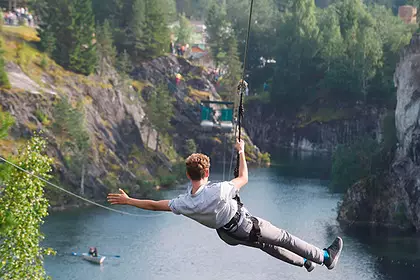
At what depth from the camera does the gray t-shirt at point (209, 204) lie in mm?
17016

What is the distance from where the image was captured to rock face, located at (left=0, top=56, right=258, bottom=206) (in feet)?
278

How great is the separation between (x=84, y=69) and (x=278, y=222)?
111 ft

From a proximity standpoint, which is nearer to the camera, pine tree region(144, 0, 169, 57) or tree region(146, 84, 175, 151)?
tree region(146, 84, 175, 151)

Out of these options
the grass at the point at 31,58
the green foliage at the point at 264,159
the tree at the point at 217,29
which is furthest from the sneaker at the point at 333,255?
the tree at the point at 217,29

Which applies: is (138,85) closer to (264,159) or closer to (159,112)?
(159,112)

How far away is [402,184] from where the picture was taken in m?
77.2

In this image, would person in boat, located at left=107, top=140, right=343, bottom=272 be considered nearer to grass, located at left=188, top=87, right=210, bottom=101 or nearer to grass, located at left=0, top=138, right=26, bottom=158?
grass, located at left=0, top=138, right=26, bottom=158

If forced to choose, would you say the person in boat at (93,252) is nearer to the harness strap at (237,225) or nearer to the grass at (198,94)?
the harness strap at (237,225)

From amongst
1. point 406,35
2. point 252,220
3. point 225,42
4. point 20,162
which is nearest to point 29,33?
point 225,42

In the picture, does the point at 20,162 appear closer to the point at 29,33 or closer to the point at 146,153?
the point at 146,153

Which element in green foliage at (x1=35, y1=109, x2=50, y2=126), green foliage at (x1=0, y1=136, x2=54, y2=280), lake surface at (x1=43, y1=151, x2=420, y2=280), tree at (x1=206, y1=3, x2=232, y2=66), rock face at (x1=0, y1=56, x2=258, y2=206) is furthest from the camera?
tree at (x1=206, y1=3, x2=232, y2=66)

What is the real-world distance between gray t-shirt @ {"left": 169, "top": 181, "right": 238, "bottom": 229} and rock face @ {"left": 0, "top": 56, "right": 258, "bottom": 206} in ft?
193

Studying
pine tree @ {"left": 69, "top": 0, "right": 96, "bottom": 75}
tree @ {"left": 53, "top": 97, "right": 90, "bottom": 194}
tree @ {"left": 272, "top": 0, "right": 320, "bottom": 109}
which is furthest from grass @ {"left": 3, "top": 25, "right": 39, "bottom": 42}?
tree @ {"left": 272, "top": 0, "right": 320, "bottom": 109}

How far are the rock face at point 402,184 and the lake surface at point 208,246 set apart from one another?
2.32 metres
